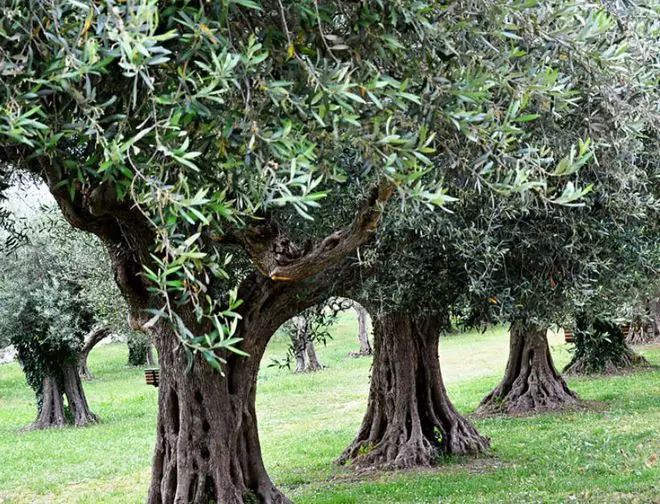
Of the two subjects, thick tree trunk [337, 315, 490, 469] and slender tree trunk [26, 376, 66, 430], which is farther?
slender tree trunk [26, 376, 66, 430]

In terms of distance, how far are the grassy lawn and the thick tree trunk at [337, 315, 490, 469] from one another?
0.48 m

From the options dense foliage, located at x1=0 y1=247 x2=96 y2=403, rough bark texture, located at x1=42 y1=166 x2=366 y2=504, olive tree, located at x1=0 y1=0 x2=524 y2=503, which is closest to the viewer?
olive tree, located at x1=0 y1=0 x2=524 y2=503

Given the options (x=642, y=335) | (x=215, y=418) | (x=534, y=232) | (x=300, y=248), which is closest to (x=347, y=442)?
(x=215, y=418)

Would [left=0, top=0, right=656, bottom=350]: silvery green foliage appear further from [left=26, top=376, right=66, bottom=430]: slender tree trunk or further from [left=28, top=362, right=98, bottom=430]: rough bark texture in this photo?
[left=26, top=376, right=66, bottom=430]: slender tree trunk

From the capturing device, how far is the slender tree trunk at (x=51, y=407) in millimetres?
26578

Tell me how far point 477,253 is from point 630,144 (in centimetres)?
202

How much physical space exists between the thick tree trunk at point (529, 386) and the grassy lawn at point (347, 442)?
3.10 ft

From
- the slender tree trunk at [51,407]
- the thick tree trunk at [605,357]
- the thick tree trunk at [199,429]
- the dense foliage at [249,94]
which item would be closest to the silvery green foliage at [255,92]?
the dense foliage at [249,94]

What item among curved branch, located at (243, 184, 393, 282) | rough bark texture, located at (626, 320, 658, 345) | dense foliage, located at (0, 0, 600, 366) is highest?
dense foliage, located at (0, 0, 600, 366)

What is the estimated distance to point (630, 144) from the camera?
7.10 meters

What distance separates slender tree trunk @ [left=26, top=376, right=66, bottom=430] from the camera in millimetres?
26578

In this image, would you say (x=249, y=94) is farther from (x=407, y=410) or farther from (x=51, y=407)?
(x=51, y=407)

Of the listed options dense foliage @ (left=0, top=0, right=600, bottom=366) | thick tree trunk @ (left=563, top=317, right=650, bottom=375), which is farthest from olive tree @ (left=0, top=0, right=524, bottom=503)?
thick tree trunk @ (left=563, top=317, right=650, bottom=375)

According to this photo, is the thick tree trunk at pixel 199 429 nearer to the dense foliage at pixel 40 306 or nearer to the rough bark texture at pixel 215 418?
the rough bark texture at pixel 215 418
